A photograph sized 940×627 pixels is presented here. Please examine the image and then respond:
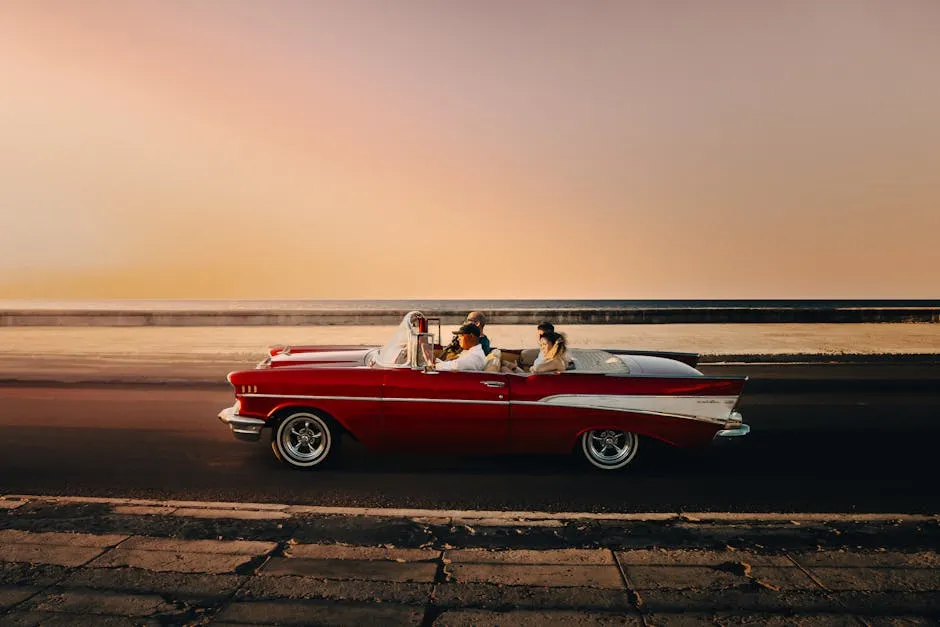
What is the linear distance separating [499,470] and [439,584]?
2.66m

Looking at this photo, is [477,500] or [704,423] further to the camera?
[704,423]

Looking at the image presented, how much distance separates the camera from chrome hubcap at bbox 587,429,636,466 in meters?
6.26

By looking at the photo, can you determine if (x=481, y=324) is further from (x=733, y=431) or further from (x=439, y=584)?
(x=439, y=584)

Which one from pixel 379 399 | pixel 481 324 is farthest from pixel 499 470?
pixel 481 324

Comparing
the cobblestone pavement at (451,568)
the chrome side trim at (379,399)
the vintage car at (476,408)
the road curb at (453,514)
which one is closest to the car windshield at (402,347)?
the vintage car at (476,408)

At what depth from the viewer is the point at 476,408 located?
19.9ft

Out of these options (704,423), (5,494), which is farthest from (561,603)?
(5,494)

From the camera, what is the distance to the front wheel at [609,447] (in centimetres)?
625

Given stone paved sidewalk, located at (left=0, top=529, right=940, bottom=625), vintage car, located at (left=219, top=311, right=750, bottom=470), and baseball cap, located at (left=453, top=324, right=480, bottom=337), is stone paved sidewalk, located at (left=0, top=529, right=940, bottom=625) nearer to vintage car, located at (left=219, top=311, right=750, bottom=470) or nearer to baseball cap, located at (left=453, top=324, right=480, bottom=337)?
vintage car, located at (left=219, top=311, right=750, bottom=470)

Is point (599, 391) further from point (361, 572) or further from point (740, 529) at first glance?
point (361, 572)

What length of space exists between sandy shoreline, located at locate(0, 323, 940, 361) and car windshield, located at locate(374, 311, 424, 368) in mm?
10355

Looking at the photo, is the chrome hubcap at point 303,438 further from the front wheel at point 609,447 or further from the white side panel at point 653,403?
the front wheel at point 609,447

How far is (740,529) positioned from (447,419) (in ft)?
8.14

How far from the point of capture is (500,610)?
135 inches
